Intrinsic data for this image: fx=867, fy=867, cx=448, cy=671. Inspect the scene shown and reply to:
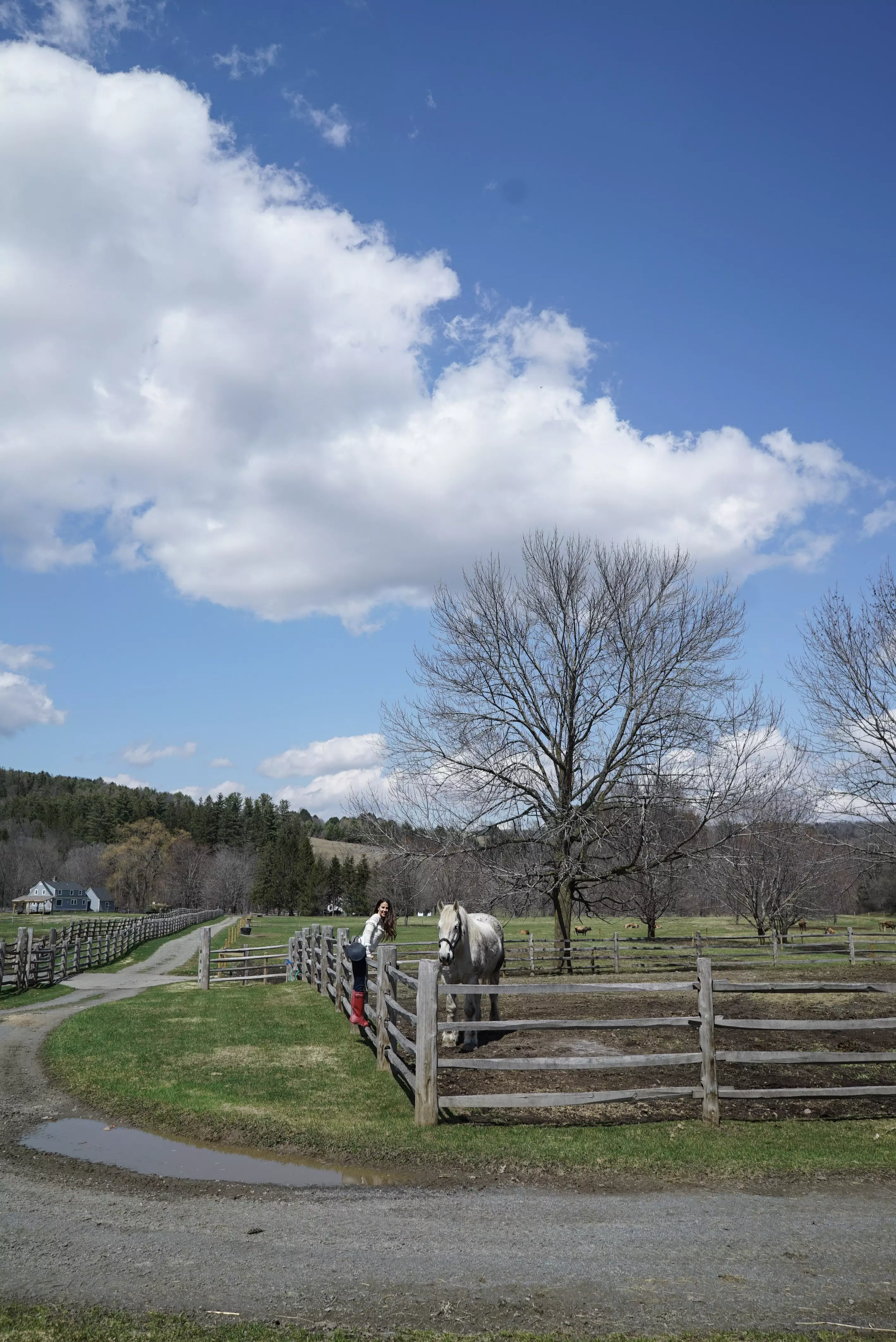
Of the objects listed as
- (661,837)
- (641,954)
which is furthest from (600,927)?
(661,837)

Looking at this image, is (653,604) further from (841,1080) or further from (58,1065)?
(58,1065)

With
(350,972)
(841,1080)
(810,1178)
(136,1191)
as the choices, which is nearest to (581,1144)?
(810,1178)

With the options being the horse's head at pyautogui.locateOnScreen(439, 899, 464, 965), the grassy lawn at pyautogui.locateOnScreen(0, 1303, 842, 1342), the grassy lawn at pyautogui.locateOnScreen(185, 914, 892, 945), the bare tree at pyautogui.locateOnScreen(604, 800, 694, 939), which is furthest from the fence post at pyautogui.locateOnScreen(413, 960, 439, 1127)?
the grassy lawn at pyautogui.locateOnScreen(185, 914, 892, 945)

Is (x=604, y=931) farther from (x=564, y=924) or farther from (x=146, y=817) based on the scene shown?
(x=146, y=817)

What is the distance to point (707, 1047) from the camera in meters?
8.69

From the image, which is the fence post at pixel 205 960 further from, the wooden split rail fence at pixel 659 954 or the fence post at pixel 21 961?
the wooden split rail fence at pixel 659 954

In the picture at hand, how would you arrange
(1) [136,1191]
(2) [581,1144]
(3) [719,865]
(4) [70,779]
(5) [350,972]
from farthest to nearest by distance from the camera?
(4) [70,779] < (3) [719,865] < (5) [350,972] < (2) [581,1144] < (1) [136,1191]

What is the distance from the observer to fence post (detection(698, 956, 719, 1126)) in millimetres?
8453

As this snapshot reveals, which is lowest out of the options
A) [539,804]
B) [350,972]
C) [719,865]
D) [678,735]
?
[350,972]

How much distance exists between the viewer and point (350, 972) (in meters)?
14.7

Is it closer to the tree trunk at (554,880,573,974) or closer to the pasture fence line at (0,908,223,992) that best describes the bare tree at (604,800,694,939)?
the tree trunk at (554,880,573,974)

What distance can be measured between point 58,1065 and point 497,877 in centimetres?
1234

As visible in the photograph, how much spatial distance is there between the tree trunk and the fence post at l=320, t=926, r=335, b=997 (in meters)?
7.01

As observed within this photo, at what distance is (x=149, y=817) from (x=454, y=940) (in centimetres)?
14156
